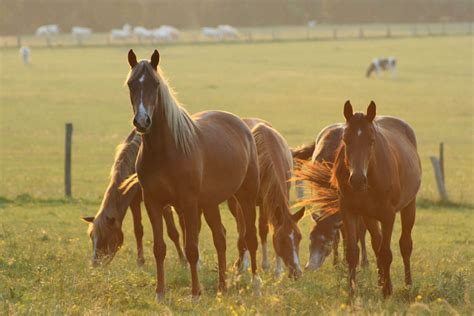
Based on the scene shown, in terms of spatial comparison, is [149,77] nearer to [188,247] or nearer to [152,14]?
[188,247]

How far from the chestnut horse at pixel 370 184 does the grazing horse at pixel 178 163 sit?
1105 mm

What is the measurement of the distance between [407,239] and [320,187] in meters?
1.18

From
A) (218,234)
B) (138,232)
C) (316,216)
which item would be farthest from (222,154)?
(138,232)

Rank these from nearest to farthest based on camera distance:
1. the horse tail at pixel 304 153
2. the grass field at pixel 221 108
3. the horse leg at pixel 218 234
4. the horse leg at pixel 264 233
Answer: the grass field at pixel 221 108, the horse leg at pixel 218 234, the horse leg at pixel 264 233, the horse tail at pixel 304 153

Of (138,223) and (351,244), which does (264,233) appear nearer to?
(138,223)

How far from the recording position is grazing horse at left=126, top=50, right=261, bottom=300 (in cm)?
821

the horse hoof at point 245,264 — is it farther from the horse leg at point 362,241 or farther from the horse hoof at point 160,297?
the horse hoof at point 160,297

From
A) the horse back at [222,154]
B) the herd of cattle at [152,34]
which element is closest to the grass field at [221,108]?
the horse back at [222,154]

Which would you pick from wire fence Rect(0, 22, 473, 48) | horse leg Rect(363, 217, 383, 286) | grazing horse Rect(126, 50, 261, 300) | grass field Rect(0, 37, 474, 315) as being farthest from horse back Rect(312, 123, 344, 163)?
wire fence Rect(0, 22, 473, 48)

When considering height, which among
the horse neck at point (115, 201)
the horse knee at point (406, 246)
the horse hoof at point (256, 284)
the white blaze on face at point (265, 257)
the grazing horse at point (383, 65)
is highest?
the grazing horse at point (383, 65)

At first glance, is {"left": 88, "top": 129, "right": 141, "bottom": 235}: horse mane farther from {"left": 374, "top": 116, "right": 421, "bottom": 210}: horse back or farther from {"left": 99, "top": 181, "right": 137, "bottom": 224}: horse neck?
{"left": 374, "top": 116, "right": 421, "bottom": 210}: horse back

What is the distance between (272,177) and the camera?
35.2 feet

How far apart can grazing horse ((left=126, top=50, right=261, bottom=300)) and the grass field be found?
1.92ft

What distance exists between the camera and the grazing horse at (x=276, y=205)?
34.0ft
